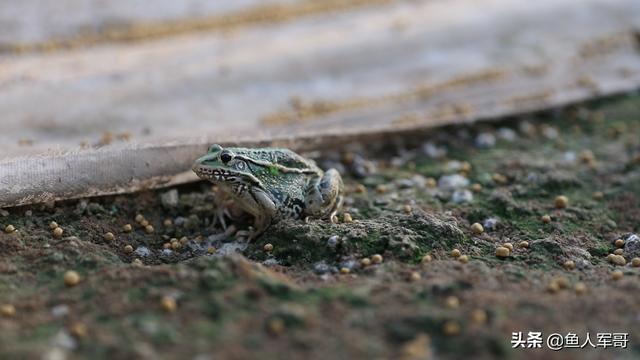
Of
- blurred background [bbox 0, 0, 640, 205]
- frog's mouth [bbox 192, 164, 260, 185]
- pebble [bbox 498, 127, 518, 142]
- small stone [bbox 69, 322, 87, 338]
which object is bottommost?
small stone [bbox 69, 322, 87, 338]

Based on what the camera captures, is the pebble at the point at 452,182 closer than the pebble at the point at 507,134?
Yes

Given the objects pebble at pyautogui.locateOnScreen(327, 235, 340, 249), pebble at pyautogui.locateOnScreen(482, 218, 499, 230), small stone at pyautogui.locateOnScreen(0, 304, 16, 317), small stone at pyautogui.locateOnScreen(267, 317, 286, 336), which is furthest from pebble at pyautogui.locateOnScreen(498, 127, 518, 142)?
small stone at pyautogui.locateOnScreen(0, 304, 16, 317)

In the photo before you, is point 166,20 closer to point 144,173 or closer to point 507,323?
point 144,173

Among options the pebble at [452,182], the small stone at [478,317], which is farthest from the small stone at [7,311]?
the pebble at [452,182]

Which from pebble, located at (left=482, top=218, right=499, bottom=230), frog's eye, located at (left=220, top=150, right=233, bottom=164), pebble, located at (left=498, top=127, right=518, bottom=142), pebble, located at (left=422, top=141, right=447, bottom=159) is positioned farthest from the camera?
pebble, located at (left=498, top=127, right=518, bottom=142)

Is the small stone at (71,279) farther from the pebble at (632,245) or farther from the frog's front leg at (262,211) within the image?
the pebble at (632,245)

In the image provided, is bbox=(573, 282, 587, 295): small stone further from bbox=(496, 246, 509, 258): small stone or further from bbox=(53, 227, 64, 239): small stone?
bbox=(53, 227, 64, 239): small stone

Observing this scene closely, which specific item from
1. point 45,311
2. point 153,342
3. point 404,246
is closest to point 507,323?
point 404,246
